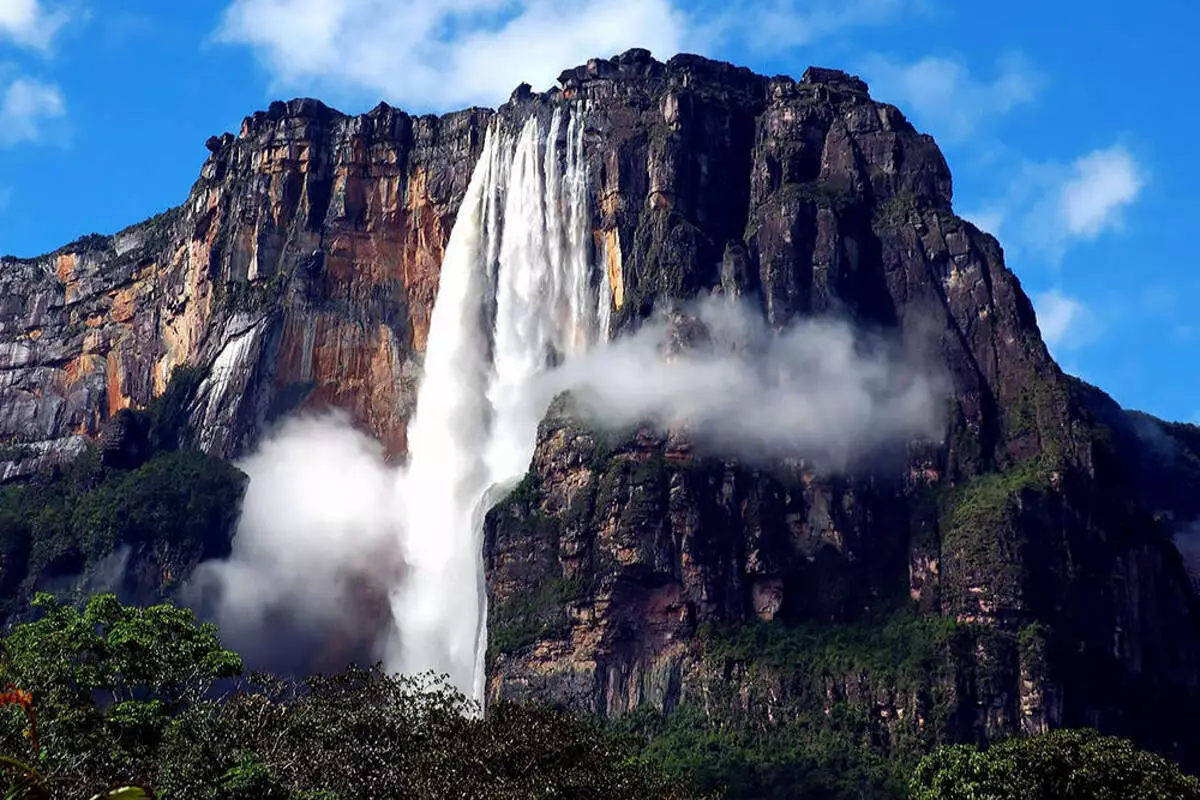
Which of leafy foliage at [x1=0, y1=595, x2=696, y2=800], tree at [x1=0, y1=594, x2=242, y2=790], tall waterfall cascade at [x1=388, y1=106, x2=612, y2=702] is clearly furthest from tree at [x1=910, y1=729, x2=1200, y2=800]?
tall waterfall cascade at [x1=388, y1=106, x2=612, y2=702]

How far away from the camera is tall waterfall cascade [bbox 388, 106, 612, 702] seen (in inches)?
5595

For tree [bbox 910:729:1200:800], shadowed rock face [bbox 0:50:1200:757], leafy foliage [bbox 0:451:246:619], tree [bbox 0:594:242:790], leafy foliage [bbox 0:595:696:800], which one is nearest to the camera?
leafy foliage [bbox 0:595:696:800]

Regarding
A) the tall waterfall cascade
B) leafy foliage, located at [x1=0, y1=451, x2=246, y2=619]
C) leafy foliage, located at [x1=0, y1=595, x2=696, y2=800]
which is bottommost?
leafy foliage, located at [x1=0, y1=595, x2=696, y2=800]

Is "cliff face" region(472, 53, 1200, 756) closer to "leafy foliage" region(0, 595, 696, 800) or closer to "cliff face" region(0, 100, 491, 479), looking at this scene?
"cliff face" region(0, 100, 491, 479)

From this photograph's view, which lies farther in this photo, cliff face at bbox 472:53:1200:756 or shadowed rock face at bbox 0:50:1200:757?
shadowed rock face at bbox 0:50:1200:757

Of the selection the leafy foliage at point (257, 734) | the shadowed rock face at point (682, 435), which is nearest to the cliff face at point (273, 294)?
the shadowed rock face at point (682, 435)

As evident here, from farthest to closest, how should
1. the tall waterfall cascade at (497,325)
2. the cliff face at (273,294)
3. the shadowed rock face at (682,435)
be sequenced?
the cliff face at (273,294)
the tall waterfall cascade at (497,325)
the shadowed rock face at (682,435)

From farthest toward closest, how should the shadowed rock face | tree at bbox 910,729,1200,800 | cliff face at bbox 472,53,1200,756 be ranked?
the shadowed rock face < cliff face at bbox 472,53,1200,756 < tree at bbox 910,729,1200,800

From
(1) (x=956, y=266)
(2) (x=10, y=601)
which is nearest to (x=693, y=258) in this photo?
(1) (x=956, y=266)

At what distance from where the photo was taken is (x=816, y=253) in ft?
462

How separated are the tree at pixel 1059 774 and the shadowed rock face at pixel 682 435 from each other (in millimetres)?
48899

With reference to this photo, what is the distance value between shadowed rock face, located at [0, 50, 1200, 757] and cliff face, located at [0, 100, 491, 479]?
0.23 meters

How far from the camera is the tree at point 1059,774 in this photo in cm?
6544

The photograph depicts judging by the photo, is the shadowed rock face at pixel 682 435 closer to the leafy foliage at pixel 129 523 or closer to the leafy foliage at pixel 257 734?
the leafy foliage at pixel 129 523
